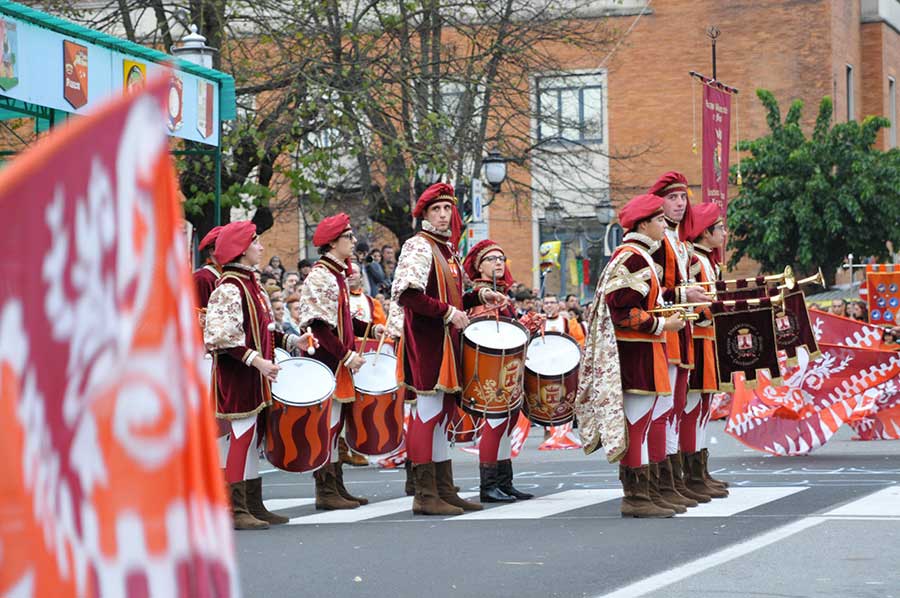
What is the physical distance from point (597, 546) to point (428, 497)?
2376 millimetres

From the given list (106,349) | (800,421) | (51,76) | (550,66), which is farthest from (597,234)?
(106,349)

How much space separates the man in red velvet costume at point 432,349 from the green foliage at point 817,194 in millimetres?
29312

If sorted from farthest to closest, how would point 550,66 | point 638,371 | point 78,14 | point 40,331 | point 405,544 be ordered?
1. point 550,66
2. point 78,14
3. point 638,371
4. point 405,544
5. point 40,331

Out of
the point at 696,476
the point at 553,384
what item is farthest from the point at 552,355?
the point at 696,476

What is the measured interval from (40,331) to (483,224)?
2061 cm

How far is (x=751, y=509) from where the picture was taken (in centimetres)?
1016

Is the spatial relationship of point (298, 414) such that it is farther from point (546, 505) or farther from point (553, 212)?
point (553, 212)

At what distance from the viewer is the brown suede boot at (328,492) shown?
11.5m

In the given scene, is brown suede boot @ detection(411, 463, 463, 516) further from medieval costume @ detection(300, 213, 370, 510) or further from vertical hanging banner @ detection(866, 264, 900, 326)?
vertical hanging banner @ detection(866, 264, 900, 326)

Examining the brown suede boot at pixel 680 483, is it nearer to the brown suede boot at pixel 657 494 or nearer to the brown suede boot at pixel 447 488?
the brown suede boot at pixel 657 494

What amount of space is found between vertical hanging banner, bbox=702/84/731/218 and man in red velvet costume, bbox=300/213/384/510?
10382 mm

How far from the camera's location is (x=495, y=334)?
11016 mm

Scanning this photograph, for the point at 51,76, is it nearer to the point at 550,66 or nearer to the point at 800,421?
the point at 800,421

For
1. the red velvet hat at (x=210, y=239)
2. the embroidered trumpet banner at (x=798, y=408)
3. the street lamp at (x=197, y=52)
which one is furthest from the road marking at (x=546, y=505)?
the street lamp at (x=197, y=52)
